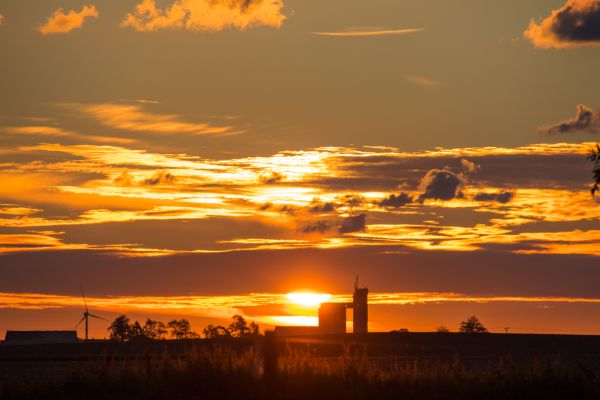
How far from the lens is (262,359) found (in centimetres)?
3403

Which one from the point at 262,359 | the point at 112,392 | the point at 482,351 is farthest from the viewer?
the point at 482,351

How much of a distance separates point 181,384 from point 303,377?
414 centimetres

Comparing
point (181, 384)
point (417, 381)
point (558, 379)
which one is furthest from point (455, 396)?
point (181, 384)

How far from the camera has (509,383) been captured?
35812mm

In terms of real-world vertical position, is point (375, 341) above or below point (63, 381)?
above

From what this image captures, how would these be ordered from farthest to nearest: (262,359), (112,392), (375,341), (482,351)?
1. (375,341)
2. (482,351)
3. (112,392)
4. (262,359)

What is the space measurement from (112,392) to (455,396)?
11634mm

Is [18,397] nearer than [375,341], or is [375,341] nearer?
[18,397]

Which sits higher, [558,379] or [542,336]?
[542,336]

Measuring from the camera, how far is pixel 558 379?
36156 mm

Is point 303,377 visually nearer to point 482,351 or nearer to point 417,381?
point 417,381

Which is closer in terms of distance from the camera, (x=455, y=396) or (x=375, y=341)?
(x=455, y=396)

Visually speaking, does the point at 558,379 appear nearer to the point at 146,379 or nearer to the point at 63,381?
the point at 146,379

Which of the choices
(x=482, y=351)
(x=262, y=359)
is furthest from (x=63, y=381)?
(x=482, y=351)
